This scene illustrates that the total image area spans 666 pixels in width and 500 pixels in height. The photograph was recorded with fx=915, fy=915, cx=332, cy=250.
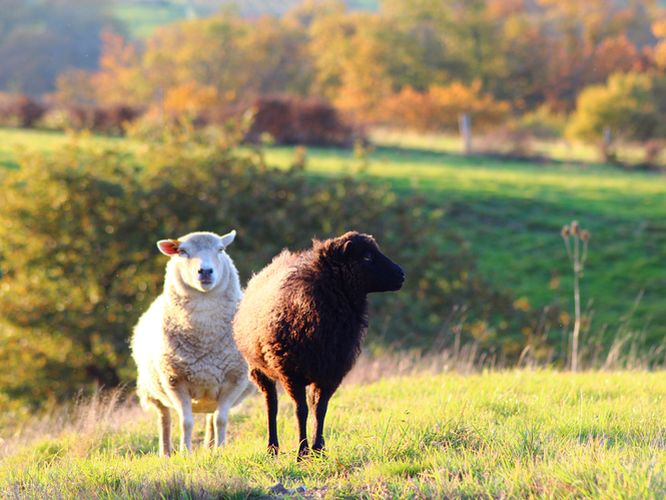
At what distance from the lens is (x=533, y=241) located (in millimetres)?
26234

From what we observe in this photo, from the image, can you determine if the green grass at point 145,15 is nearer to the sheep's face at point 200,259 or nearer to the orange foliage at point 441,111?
the orange foliage at point 441,111

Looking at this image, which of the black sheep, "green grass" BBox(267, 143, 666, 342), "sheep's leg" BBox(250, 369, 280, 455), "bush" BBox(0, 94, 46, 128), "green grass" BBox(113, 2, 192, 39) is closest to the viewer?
the black sheep

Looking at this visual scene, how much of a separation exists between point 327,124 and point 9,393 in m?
25.6

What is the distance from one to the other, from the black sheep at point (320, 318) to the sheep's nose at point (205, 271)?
1.36m

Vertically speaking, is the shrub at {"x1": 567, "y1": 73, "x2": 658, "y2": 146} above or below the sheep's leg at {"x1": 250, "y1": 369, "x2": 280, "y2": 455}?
above

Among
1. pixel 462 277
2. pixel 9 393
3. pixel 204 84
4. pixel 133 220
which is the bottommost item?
pixel 9 393

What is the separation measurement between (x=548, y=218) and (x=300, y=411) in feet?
76.4

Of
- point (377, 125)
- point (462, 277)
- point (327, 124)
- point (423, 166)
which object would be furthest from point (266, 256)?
point (377, 125)

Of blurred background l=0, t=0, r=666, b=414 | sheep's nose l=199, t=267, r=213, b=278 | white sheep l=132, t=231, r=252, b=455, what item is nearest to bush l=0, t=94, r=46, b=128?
blurred background l=0, t=0, r=666, b=414

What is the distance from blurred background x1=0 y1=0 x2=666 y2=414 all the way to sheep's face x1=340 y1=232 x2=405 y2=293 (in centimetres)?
503

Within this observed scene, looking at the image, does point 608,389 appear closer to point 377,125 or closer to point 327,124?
point 327,124

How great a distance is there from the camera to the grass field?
22.3 meters

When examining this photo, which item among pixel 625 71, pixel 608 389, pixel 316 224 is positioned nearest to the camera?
pixel 608 389

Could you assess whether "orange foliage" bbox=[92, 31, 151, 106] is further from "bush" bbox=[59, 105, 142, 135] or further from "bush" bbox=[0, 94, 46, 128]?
"bush" bbox=[59, 105, 142, 135]
